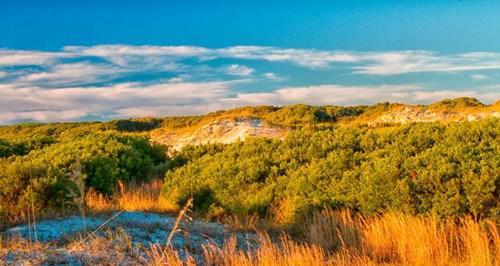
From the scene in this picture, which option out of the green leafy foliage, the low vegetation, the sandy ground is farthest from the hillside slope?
the sandy ground

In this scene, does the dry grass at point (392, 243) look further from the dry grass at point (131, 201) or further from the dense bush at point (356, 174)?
the dry grass at point (131, 201)

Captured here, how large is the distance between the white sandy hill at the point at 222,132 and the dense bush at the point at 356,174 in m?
14.1

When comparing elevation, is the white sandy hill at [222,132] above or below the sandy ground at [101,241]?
above

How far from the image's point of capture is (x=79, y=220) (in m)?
10.6

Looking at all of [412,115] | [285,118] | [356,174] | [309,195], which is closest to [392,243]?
[356,174]

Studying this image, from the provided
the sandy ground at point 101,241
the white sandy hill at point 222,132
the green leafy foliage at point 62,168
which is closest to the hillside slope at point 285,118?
the white sandy hill at point 222,132

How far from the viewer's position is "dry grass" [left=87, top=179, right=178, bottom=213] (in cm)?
1330

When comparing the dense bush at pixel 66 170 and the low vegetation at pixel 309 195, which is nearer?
the low vegetation at pixel 309 195

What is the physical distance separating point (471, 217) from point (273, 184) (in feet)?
14.7

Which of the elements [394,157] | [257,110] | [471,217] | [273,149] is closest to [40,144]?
[273,149]

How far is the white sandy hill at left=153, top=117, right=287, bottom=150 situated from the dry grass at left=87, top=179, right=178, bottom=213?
51.5 feet

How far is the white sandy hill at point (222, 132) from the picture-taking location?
31734mm

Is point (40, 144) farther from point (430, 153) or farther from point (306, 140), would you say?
point (430, 153)

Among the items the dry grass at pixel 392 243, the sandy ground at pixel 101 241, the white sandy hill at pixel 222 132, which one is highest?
the white sandy hill at pixel 222 132
